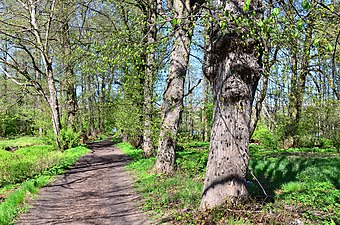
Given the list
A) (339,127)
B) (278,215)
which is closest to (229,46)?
(278,215)

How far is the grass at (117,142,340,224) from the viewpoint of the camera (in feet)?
14.6

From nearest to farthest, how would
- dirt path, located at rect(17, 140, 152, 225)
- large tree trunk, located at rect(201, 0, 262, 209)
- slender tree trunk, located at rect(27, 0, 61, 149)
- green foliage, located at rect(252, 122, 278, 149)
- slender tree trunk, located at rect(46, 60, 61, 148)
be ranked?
large tree trunk, located at rect(201, 0, 262, 209), dirt path, located at rect(17, 140, 152, 225), slender tree trunk, located at rect(27, 0, 61, 149), slender tree trunk, located at rect(46, 60, 61, 148), green foliage, located at rect(252, 122, 278, 149)

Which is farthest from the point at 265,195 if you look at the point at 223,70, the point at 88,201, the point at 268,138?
the point at 268,138

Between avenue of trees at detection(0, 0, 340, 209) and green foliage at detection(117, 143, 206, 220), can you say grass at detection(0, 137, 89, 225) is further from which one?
avenue of trees at detection(0, 0, 340, 209)

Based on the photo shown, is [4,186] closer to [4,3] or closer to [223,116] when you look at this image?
[223,116]

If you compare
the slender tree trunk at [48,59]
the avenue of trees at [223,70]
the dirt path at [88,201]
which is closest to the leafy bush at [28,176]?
the dirt path at [88,201]

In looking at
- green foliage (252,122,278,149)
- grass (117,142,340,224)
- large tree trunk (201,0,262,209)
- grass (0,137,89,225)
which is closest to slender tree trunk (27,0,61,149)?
grass (0,137,89,225)

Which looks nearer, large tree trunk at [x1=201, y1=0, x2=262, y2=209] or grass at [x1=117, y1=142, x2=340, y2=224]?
grass at [x1=117, y1=142, x2=340, y2=224]

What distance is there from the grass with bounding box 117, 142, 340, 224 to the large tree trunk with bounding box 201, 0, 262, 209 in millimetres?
352

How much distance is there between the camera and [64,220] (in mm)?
5988

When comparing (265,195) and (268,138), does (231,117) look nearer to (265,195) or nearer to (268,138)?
(265,195)

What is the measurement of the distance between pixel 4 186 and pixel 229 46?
820 centimetres

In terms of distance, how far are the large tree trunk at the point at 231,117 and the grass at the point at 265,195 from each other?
35cm

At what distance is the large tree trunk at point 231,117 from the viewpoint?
4.85 meters
